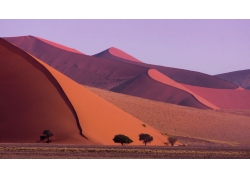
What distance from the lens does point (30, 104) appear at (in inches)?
1519

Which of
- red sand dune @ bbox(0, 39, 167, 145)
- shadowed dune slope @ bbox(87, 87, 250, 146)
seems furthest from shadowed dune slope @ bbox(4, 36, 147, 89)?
red sand dune @ bbox(0, 39, 167, 145)

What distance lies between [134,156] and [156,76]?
81345 millimetres

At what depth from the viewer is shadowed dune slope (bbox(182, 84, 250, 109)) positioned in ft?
365

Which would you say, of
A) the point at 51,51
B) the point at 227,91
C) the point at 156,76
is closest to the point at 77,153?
the point at 156,76

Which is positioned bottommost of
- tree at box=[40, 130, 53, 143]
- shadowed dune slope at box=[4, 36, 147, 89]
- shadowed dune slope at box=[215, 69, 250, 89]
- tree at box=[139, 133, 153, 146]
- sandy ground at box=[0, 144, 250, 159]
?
sandy ground at box=[0, 144, 250, 159]

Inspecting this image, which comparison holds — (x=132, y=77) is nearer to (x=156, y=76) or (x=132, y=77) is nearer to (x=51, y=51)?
(x=156, y=76)

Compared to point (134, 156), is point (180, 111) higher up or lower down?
higher up

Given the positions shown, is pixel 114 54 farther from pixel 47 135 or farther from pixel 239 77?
pixel 47 135

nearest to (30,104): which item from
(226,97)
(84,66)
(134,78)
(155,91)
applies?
(155,91)

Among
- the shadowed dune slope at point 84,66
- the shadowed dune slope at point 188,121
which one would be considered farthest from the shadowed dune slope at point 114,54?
the shadowed dune slope at point 188,121

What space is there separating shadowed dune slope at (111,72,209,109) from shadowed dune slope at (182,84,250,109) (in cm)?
1566

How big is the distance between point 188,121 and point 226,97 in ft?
189

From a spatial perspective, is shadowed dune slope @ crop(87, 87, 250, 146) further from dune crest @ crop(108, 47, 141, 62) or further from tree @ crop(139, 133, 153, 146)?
dune crest @ crop(108, 47, 141, 62)

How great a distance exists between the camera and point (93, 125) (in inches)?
1489
